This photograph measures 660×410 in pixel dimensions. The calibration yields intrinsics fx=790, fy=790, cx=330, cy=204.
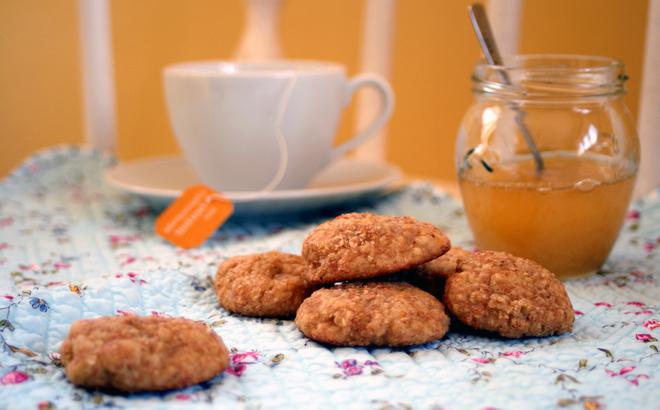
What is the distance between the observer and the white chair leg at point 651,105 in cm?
110

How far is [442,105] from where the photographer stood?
6.16 feet

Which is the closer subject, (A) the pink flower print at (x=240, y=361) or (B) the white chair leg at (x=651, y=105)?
(A) the pink flower print at (x=240, y=361)

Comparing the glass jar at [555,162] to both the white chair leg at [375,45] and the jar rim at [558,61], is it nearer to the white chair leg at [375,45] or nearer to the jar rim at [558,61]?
the jar rim at [558,61]

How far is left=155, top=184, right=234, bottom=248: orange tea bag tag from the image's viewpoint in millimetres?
1065

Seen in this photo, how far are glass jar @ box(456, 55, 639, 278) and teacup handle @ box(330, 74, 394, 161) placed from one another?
0.32 metres

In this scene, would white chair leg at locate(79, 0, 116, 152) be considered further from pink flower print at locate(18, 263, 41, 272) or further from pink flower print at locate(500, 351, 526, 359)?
pink flower print at locate(500, 351, 526, 359)

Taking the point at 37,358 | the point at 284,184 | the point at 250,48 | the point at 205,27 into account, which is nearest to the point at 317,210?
the point at 284,184

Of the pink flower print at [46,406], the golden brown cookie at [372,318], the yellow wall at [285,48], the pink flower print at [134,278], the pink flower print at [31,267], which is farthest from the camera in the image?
the yellow wall at [285,48]

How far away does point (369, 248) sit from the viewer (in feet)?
2.32

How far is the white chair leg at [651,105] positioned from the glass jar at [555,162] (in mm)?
198

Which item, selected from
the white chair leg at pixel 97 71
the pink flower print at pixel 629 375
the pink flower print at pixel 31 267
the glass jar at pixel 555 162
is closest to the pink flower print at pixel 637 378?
the pink flower print at pixel 629 375

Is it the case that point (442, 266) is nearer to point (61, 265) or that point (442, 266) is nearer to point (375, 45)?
point (61, 265)

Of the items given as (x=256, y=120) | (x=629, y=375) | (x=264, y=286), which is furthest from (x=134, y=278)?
(x=629, y=375)

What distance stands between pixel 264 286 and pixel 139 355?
20 centimetres
